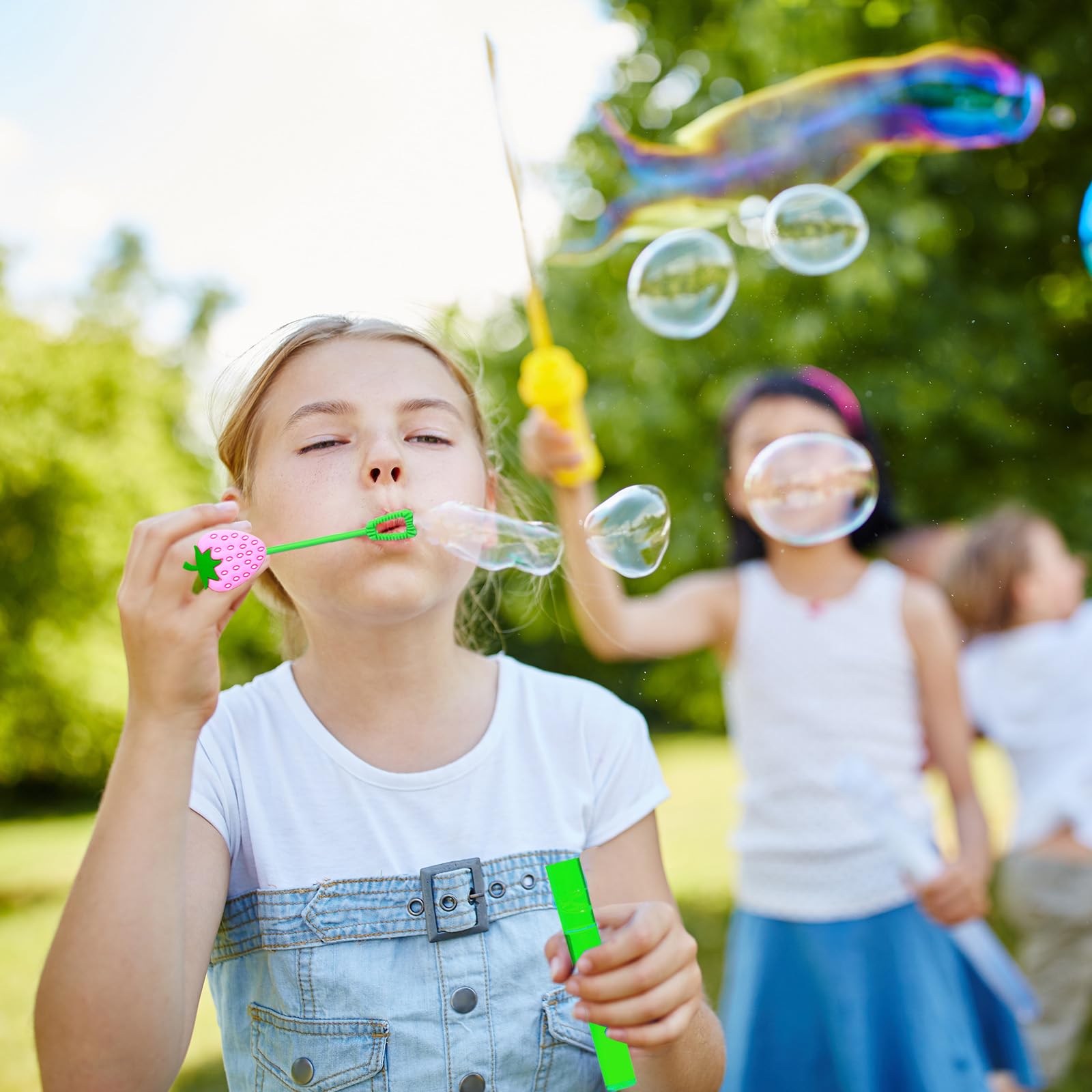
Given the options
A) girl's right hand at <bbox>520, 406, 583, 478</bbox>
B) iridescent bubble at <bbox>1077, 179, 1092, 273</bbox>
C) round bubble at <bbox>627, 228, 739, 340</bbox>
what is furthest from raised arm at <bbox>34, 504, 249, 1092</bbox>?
iridescent bubble at <bbox>1077, 179, 1092, 273</bbox>

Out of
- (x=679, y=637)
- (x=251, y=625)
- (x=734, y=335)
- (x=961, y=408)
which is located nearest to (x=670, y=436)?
(x=734, y=335)

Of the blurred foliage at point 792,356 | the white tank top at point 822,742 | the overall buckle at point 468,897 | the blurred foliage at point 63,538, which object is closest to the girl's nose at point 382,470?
the overall buckle at point 468,897

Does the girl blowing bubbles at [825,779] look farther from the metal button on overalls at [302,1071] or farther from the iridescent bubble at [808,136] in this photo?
the metal button on overalls at [302,1071]

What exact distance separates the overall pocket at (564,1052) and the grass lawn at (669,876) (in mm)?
1718

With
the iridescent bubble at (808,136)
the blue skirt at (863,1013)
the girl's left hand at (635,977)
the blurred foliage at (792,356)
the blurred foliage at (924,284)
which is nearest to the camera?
the girl's left hand at (635,977)

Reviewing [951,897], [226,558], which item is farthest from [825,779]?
[226,558]

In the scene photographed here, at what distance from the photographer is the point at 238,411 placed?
1.17 meters

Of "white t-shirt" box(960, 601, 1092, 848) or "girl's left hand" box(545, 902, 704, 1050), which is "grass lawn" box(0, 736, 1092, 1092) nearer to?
"white t-shirt" box(960, 601, 1092, 848)

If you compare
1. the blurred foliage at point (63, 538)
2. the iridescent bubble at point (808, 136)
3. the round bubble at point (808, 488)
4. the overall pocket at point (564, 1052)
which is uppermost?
the blurred foliage at point (63, 538)

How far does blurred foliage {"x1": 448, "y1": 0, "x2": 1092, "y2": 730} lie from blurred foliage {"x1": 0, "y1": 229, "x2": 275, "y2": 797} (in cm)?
239

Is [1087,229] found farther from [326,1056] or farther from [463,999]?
[326,1056]

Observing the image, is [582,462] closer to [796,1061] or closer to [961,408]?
[796,1061]

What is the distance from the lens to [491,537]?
3.98 feet

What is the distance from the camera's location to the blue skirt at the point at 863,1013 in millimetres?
1776
